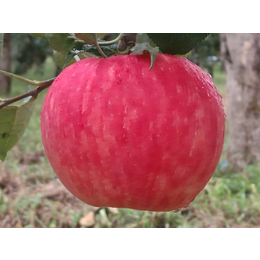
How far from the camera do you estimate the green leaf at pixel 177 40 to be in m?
0.46

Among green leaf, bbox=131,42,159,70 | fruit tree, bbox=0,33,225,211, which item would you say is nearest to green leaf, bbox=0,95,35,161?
fruit tree, bbox=0,33,225,211

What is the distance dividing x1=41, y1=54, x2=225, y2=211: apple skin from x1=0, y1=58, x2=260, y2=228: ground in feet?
4.26

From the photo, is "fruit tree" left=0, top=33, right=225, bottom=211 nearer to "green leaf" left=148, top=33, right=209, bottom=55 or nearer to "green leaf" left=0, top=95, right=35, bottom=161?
"green leaf" left=148, top=33, right=209, bottom=55

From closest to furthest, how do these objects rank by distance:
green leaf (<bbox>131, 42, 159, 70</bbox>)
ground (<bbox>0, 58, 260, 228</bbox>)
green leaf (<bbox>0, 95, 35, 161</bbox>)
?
green leaf (<bbox>131, 42, 159, 70</bbox>)
green leaf (<bbox>0, 95, 35, 161</bbox>)
ground (<bbox>0, 58, 260, 228</bbox>)

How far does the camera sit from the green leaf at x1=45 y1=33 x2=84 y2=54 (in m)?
0.47

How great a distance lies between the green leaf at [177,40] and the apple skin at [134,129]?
15 millimetres

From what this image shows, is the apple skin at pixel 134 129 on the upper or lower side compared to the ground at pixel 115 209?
upper

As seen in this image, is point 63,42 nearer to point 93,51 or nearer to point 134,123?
point 93,51

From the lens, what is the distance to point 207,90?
46 cm

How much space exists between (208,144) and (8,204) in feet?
5.63

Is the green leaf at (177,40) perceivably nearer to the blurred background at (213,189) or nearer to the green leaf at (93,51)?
the green leaf at (93,51)

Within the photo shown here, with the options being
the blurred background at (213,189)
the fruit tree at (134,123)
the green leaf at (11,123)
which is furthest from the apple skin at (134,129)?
the blurred background at (213,189)
